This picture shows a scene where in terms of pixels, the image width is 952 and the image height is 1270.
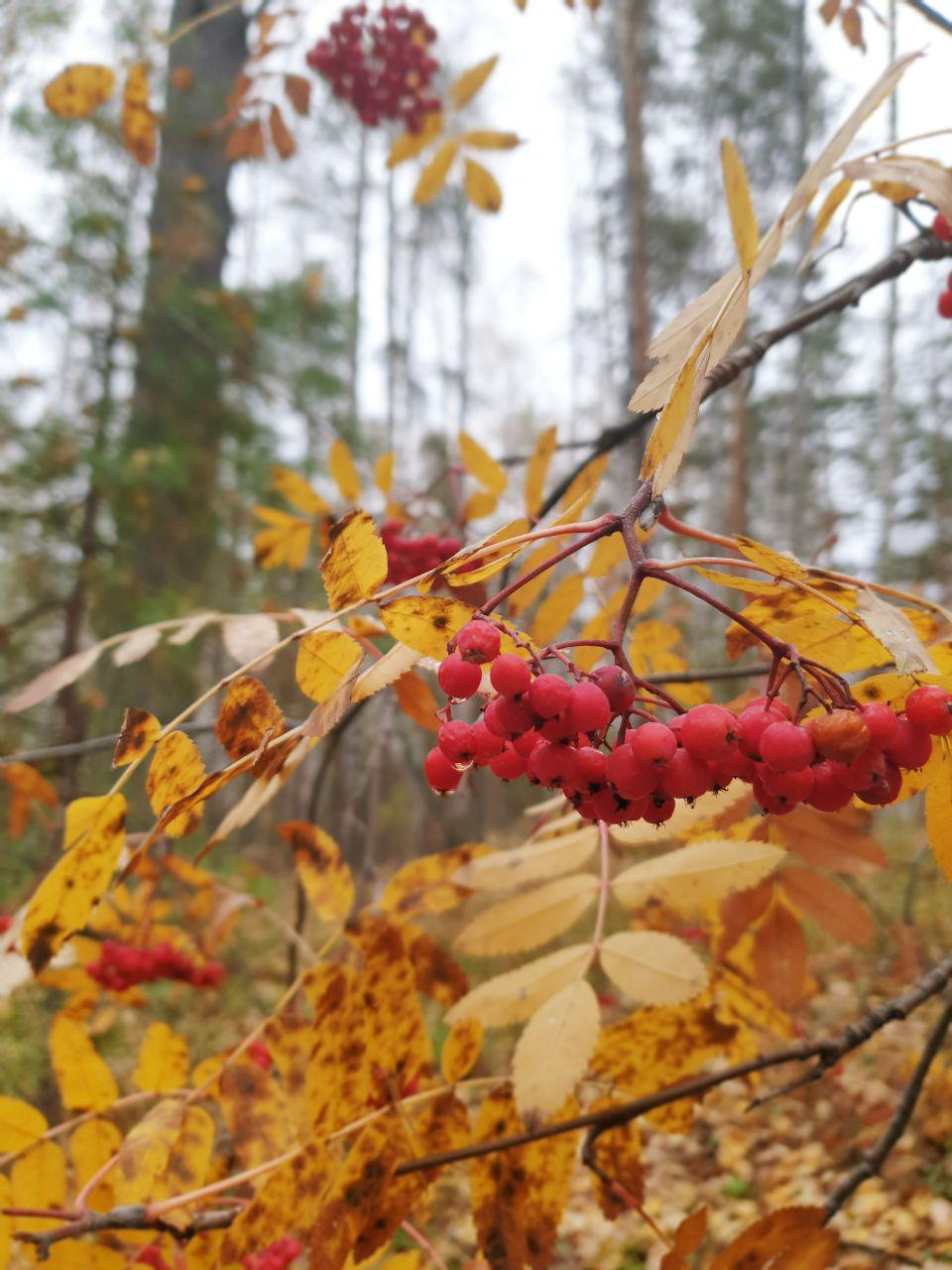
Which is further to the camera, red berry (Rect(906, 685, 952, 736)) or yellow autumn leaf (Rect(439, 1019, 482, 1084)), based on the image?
yellow autumn leaf (Rect(439, 1019, 482, 1084))

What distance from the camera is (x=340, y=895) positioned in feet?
3.41

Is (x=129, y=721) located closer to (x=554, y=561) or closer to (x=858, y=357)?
(x=554, y=561)

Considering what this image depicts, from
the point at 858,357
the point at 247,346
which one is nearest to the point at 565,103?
the point at 858,357

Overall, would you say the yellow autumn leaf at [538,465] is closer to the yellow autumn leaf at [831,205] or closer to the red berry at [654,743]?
the yellow autumn leaf at [831,205]

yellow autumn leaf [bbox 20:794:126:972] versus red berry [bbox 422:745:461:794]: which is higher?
red berry [bbox 422:745:461:794]

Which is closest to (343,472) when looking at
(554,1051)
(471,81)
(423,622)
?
(471,81)

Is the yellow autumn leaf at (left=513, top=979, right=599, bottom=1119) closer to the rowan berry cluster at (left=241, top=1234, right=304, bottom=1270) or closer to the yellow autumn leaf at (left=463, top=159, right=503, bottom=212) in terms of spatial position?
Result: the rowan berry cluster at (left=241, top=1234, right=304, bottom=1270)

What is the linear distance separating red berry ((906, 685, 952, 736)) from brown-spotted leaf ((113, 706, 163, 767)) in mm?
542

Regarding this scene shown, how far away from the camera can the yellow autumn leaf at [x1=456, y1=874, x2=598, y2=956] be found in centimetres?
83

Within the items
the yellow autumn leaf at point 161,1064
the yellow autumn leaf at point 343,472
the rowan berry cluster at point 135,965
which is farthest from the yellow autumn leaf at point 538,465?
the rowan berry cluster at point 135,965

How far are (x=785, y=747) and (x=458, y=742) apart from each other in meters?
0.22

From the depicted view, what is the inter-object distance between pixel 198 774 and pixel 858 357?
17.3 m

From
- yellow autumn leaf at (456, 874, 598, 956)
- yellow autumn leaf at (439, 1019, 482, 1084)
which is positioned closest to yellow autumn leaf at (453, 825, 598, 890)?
yellow autumn leaf at (456, 874, 598, 956)

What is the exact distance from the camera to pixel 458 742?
61cm
